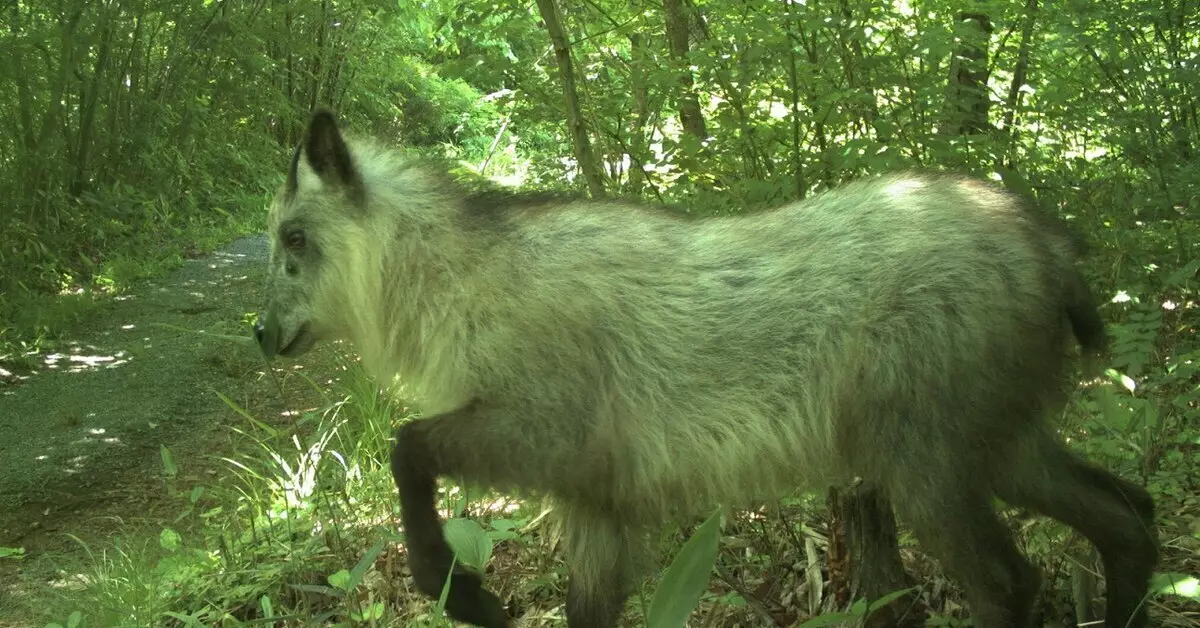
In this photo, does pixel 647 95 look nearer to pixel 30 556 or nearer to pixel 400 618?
pixel 400 618

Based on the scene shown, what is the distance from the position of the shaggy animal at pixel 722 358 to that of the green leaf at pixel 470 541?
0.18 m

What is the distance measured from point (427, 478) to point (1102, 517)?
1979mm

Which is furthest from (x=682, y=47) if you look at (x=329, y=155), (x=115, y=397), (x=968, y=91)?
(x=115, y=397)

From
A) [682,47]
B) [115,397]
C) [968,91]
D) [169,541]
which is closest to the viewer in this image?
[169,541]

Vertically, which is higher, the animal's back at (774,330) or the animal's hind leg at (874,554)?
the animal's back at (774,330)

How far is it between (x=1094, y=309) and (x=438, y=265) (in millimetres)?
1910

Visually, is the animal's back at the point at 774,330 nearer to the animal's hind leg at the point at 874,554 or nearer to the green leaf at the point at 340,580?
the animal's hind leg at the point at 874,554

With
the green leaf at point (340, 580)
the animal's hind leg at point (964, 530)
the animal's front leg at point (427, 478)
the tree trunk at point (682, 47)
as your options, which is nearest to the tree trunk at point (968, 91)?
the tree trunk at point (682, 47)

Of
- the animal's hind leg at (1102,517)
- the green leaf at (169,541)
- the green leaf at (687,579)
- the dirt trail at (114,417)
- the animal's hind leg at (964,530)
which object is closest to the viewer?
the green leaf at (687,579)

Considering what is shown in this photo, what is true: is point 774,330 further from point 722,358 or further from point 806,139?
point 806,139

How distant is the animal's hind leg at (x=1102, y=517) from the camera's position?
2.91 m

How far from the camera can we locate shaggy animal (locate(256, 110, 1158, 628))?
2.62 meters

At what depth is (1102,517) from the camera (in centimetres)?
293

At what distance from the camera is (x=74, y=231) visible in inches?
392
